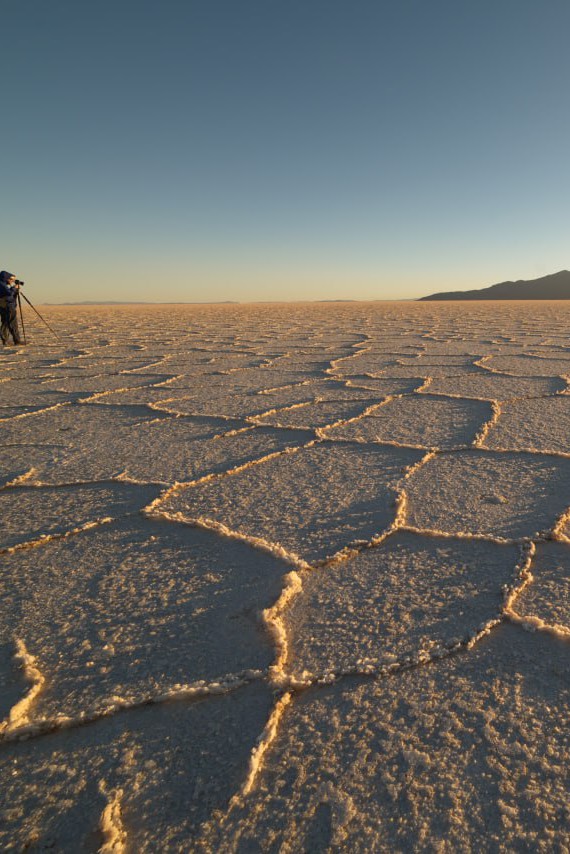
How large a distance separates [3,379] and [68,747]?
11.9 ft

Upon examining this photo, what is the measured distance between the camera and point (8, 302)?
5.78 meters

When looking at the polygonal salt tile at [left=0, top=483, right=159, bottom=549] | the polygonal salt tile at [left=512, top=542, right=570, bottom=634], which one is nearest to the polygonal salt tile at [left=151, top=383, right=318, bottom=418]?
the polygonal salt tile at [left=0, top=483, right=159, bottom=549]

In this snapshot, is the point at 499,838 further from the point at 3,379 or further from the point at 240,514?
the point at 3,379

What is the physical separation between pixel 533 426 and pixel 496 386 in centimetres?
101

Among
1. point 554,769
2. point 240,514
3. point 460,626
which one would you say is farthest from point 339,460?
point 554,769

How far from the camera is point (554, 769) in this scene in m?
0.69

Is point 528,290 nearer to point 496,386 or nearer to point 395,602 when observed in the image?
point 496,386

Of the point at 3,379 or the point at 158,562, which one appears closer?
the point at 158,562

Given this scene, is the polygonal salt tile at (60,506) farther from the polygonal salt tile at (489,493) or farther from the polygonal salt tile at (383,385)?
the polygonal salt tile at (383,385)

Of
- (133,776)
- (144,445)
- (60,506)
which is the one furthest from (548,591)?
(144,445)

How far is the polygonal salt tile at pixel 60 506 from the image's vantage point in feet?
4.67

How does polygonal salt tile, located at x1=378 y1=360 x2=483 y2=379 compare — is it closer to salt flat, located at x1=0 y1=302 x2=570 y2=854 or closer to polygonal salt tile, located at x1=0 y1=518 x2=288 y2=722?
salt flat, located at x1=0 y1=302 x2=570 y2=854

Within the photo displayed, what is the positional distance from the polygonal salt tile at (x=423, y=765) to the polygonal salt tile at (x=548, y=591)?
0.10 meters

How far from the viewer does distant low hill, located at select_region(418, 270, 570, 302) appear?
4009 cm
